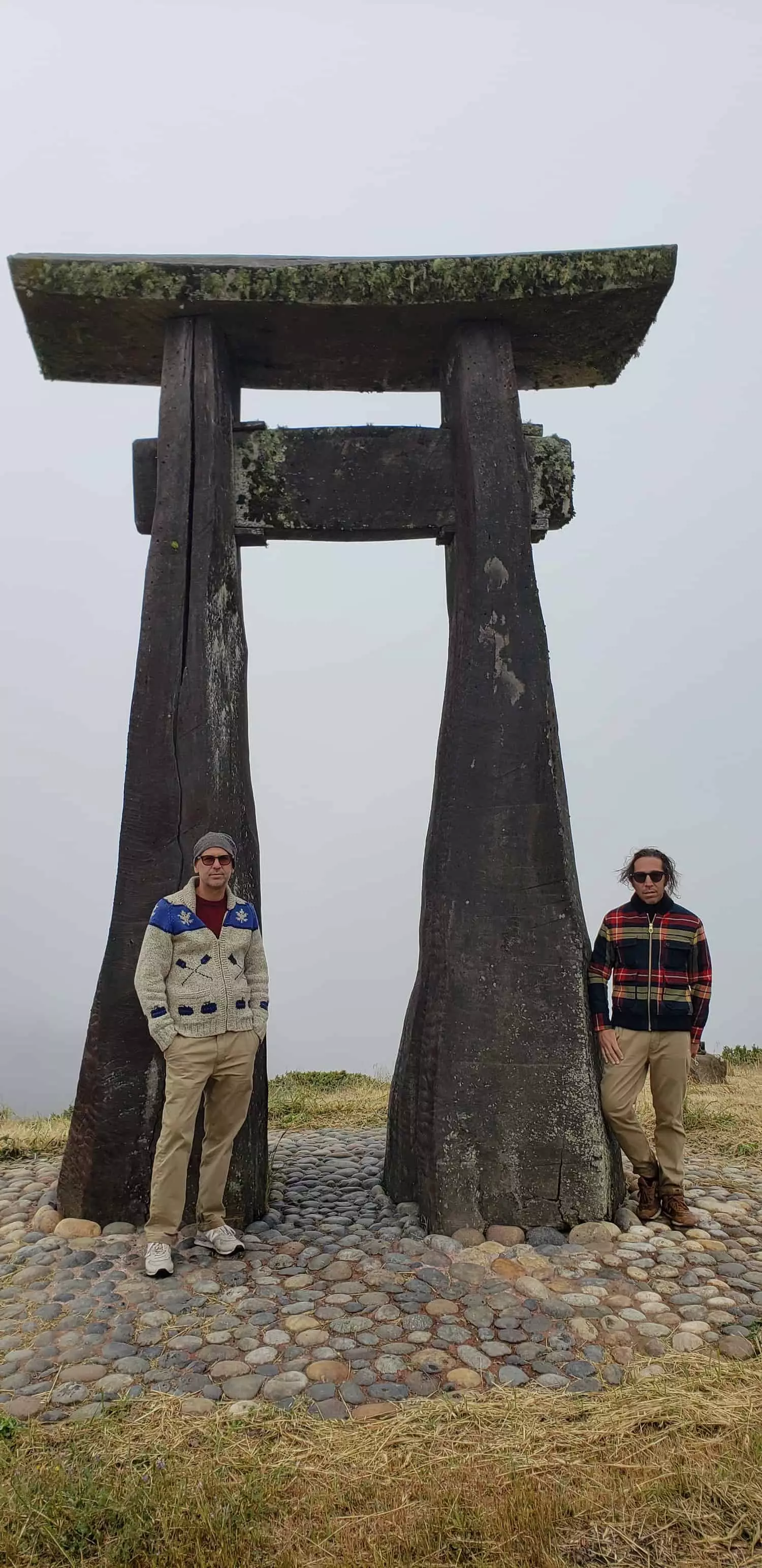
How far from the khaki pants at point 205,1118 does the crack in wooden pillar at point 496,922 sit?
3.70ft

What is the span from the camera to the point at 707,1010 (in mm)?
5723

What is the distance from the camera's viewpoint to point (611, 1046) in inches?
227

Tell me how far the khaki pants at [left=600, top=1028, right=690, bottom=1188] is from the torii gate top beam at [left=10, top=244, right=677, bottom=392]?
4.47 metres

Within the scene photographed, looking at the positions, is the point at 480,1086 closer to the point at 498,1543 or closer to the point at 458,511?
the point at 498,1543

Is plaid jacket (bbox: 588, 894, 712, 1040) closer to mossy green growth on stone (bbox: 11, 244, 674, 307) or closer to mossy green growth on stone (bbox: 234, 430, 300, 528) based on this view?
mossy green growth on stone (bbox: 234, 430, 300, 528)

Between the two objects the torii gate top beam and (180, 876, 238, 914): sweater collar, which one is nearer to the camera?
(180, 876, 238, 914): sweater collar

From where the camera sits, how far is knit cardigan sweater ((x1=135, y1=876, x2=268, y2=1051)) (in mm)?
5223

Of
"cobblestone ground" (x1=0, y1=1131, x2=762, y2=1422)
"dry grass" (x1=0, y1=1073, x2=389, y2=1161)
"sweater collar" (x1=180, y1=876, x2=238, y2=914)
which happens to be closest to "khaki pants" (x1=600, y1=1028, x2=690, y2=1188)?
"cobblestone ground" (x1=0, y1=1131, x2=762, y2=1422)

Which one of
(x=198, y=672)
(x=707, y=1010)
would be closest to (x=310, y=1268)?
(x=707, y=1010)

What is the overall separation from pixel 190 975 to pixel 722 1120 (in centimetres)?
536

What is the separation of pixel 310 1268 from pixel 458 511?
445 cm

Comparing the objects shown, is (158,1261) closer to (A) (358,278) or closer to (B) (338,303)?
(B) (338,303)

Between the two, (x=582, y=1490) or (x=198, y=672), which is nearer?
(x=582, y=1490)

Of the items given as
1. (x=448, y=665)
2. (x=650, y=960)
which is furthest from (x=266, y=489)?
(x=650, y=960)
